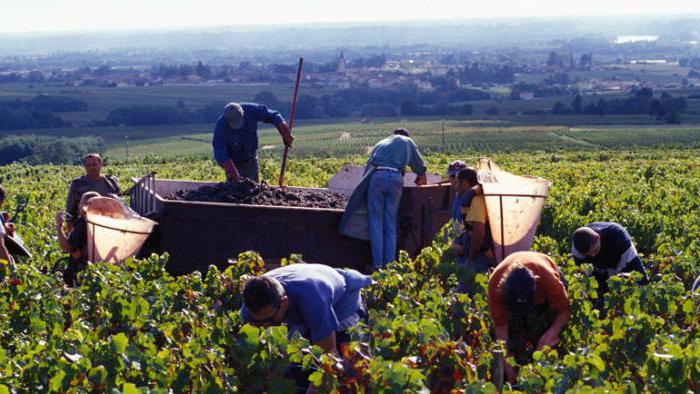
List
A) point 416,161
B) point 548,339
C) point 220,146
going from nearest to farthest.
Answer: point 548,339
point 416,161
point 220,146

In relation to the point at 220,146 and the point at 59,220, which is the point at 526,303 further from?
the point at 220,146

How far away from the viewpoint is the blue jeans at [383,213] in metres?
8.06

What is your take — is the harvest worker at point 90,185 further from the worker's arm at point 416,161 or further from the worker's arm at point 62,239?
the worker's arm at point 416,161

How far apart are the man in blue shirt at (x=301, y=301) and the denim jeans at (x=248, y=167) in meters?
4.70

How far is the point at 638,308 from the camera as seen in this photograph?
5.98 metres

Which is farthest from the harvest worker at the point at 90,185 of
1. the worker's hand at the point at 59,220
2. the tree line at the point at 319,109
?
the tree line at the point at 319,109

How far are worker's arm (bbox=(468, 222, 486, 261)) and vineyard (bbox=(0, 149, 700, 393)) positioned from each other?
0.71ft

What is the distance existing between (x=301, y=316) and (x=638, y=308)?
2.30 m

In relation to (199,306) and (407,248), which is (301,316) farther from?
(407,248)

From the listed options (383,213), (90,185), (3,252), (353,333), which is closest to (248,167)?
(90,185)

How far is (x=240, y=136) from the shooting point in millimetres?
9656

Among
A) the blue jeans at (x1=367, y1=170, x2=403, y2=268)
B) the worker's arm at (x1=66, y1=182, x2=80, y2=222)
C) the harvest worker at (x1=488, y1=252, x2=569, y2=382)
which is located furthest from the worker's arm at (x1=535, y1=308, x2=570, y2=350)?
the worker's arm at (x1=66, y1=182, x2=80, y2=222)

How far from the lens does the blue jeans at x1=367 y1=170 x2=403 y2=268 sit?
8.06 m

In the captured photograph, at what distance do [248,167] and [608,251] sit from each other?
14.9ft
